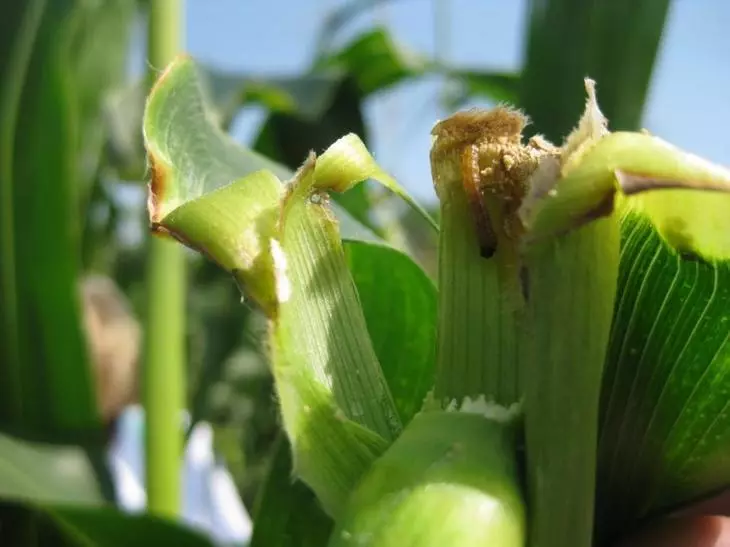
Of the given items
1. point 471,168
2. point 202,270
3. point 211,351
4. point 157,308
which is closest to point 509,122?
point 471,168

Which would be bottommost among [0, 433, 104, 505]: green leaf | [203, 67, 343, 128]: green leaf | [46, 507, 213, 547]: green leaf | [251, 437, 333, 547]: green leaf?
[0, 433, 104, 505]: green leaf

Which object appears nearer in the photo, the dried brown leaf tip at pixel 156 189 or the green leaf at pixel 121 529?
the dried brown leaf tip at pixel 156 189

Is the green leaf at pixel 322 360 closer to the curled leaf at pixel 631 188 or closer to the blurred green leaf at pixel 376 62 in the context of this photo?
the curled leaf at pixel 631 188

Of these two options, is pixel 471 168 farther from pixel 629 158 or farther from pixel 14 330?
pixel 14 330

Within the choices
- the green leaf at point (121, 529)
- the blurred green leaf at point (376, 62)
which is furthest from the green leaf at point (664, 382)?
the blurred green leaf at point (376, 62)

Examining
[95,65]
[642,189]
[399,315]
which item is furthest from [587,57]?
[95,65]

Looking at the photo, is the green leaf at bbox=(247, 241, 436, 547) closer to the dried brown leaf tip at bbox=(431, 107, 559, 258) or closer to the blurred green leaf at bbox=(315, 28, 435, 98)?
the dried brown leaf tip at bbox=(431, 107, 559, 258)

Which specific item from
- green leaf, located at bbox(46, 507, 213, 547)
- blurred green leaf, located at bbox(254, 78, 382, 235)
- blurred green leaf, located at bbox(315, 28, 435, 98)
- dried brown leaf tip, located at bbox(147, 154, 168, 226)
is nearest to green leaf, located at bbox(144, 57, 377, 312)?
dried brown leaf tip, located at bbox(147, 154, 168, 226)
